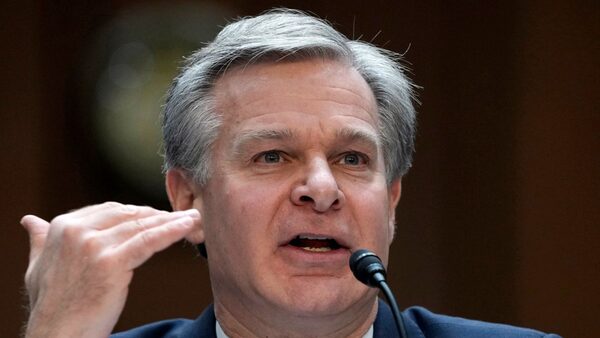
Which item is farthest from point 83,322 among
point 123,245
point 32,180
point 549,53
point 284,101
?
point 549,53

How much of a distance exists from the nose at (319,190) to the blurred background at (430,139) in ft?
8.03

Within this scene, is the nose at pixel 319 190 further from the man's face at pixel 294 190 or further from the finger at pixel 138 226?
the finger at pixel 138 226

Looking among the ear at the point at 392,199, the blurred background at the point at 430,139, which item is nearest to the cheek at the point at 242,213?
the ear at the point at 392,199

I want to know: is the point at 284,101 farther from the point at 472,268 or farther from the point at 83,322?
the point at 472,268

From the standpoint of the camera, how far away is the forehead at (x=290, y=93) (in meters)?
2.65

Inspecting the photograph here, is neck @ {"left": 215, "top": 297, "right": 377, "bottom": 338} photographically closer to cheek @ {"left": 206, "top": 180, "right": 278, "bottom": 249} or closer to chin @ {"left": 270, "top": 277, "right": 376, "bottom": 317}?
chin @ {"left": 270, "top": 277, "right": 376, "bottom": 317}

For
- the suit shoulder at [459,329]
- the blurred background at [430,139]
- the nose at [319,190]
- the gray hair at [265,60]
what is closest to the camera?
the nose at [319,190]

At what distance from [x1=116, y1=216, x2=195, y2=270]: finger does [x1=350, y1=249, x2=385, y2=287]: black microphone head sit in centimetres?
36

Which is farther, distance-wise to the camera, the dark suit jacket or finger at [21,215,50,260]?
the dark suit jacket

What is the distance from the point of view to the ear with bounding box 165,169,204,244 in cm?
280

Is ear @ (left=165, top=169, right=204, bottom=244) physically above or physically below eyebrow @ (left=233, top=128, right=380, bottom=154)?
below

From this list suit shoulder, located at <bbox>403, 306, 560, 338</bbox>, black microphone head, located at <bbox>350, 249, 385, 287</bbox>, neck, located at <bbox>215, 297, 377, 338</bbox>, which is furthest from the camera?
suit shoulder, located at <bbox>403, 306, 560, 338</bbox>

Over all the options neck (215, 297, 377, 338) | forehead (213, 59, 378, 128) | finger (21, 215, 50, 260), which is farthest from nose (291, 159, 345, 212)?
finger (21, 215, 50, 260)

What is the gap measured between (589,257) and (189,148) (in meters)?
2.66
